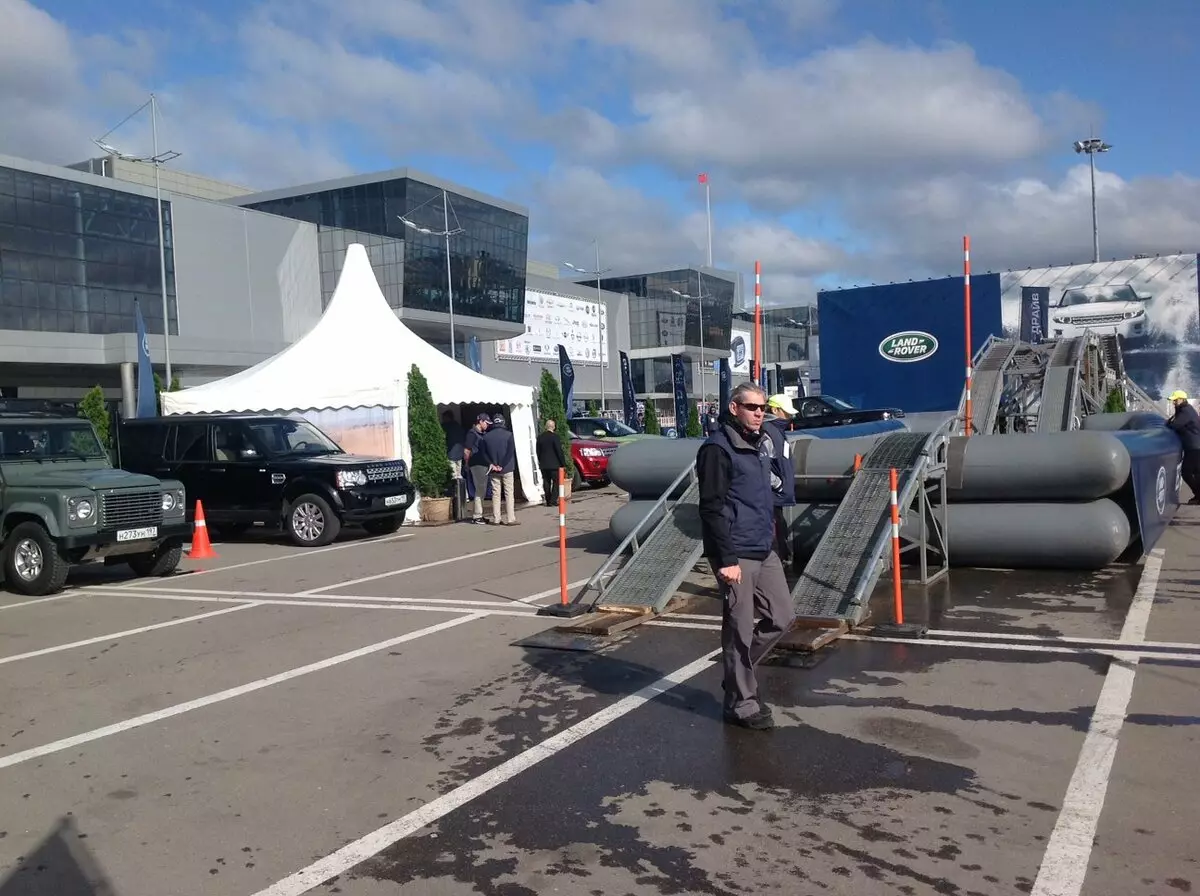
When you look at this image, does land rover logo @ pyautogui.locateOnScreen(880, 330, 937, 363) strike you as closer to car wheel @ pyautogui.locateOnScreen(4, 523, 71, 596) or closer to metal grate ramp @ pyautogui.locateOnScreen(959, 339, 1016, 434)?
metal grate ramp @ pyautogui.locateOnScreen(959, 339, 1016, 434)

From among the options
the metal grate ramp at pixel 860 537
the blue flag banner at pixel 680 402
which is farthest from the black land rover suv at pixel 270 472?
the blue flag banner at pixel 680 402

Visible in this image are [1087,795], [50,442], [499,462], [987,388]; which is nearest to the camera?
[1087,795]

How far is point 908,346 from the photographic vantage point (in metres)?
27.7

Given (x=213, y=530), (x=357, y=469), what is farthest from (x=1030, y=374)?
(x=213, y=530)

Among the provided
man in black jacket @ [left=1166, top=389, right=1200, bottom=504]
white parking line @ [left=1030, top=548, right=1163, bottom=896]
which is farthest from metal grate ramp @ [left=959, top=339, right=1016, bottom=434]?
white parking line @ [left=1030, top=548, right=1163, bottom=896]

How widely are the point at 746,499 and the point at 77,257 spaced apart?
5144 cm

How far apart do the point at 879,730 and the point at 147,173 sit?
218 ft

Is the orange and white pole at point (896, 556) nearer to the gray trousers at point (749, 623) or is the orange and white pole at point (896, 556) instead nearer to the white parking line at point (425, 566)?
the gray trousers at point (749, 623)

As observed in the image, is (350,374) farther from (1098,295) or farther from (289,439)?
(1098,295)

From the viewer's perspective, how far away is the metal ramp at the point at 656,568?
888cm

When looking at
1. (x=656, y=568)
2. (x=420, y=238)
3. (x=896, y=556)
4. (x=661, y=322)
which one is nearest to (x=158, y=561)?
(x=656, y=568)

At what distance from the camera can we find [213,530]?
1783 cm

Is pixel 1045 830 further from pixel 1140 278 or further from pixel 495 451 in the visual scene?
pixel 1140 278

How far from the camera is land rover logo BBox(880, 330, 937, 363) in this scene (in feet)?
89.7
